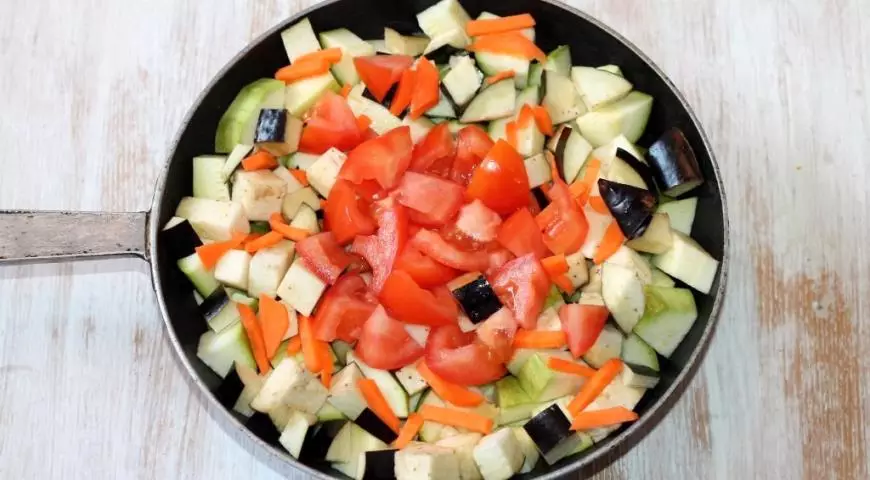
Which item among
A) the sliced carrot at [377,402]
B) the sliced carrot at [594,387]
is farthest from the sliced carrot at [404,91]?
the sliced carrot at [594,387]

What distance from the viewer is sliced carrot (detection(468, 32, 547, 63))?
1979 mm

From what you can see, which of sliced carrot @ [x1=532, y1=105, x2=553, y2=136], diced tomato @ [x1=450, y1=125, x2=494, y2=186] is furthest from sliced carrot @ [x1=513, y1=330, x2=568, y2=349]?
sliced carrot @ [x1=532, y1=105, x2=553, y2=136]

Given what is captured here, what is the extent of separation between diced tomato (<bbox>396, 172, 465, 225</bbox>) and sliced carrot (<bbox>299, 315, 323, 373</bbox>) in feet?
1.18

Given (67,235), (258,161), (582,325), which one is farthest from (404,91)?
(67,235)

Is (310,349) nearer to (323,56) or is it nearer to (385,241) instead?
(385,241)

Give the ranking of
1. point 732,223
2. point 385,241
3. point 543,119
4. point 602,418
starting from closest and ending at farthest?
point 602,418, point 385,241, point 543,119, point 732,223

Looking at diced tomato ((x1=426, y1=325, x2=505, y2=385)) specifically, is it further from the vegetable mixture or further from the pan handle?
the pan handle

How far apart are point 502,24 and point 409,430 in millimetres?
1018

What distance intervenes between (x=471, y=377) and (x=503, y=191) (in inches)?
16.7

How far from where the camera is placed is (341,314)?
181cm

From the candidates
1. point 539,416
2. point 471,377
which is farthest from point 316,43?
point 539,416

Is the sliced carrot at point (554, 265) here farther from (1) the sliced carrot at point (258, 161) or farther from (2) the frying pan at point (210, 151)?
(1) the sliced carrot at point (258, 161)

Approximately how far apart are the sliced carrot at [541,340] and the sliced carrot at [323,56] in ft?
2.71

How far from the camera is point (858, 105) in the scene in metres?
2.21
